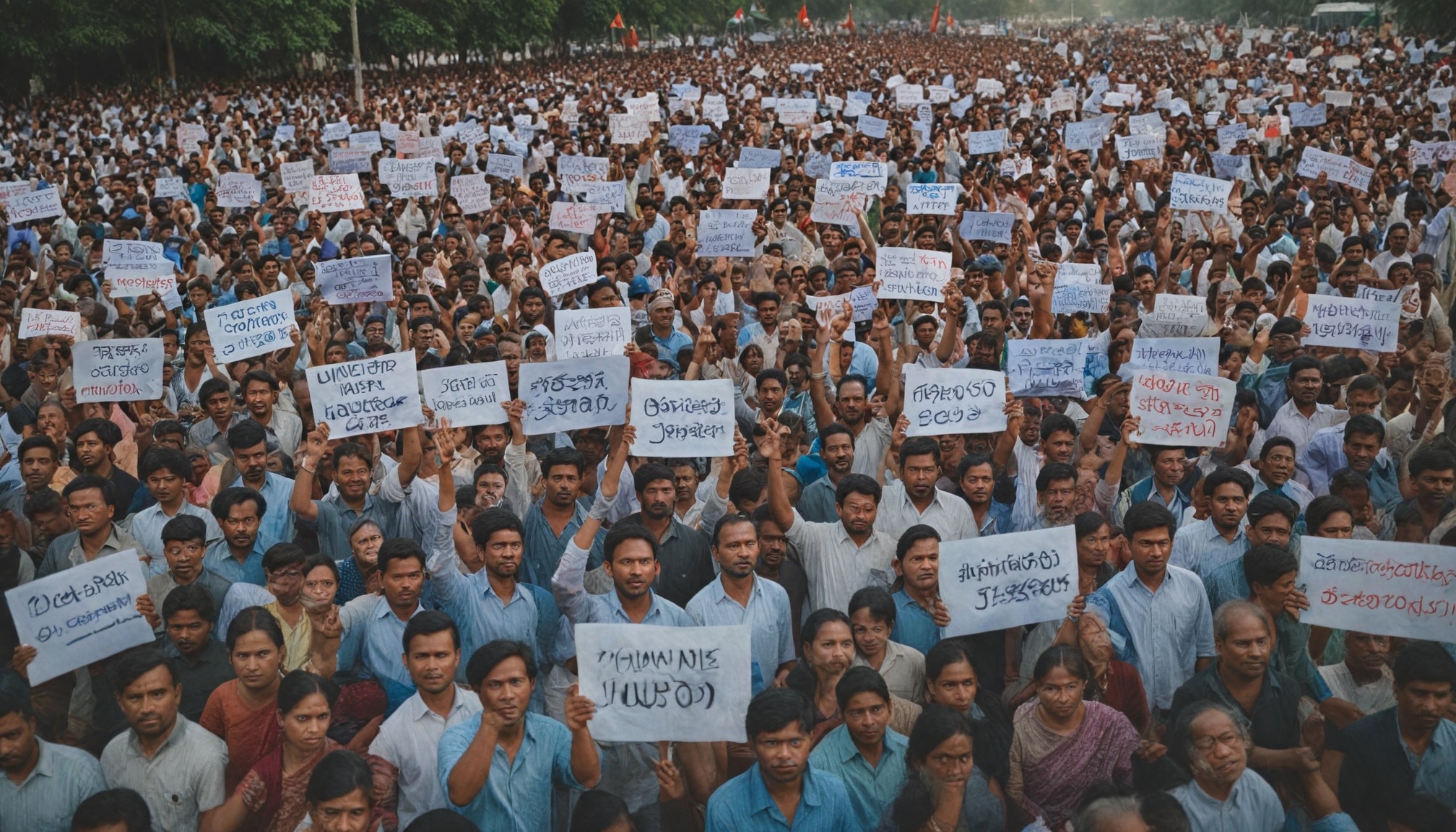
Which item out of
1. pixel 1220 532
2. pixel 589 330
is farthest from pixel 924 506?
pixel 589 330

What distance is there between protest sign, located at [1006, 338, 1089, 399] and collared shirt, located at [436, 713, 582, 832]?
394 cm

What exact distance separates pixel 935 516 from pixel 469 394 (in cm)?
243

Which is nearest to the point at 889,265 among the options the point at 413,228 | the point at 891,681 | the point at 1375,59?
the point at 891,681

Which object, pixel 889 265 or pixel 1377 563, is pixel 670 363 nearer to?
pixel 889 265

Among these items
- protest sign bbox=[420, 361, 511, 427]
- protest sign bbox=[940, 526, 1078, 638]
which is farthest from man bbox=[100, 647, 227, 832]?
protest sign bbox=[940, 526, 1078, 638]

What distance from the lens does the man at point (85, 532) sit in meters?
5.51

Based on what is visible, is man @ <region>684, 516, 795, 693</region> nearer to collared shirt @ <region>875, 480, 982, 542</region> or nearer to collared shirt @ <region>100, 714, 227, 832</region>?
collared shirt @ <region>875, 480, 982, 542</region>

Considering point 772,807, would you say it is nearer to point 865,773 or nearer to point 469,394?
point 865,773

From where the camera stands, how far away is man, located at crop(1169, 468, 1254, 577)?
5320 millimetres

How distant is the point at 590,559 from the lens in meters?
5.67

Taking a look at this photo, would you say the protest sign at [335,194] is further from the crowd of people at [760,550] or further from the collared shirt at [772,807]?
the collared shirt at [772,807]

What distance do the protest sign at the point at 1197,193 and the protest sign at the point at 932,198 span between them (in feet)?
6.55

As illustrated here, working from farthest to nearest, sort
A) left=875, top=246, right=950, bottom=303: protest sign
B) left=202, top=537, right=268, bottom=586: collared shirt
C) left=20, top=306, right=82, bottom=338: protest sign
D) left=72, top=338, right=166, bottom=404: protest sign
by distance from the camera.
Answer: left=875, top=246, right=950, bottom=303: protest sign, left=20, top=306, right=82, bottom=338: protest sign, left=72, top=338, right=166, bottom=404: protest sign, left=202, top=537, right=268, bottom=586: collared shirt

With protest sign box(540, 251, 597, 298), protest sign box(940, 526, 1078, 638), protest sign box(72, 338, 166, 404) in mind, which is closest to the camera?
protest sign box(940, 526, 1078, 638)
